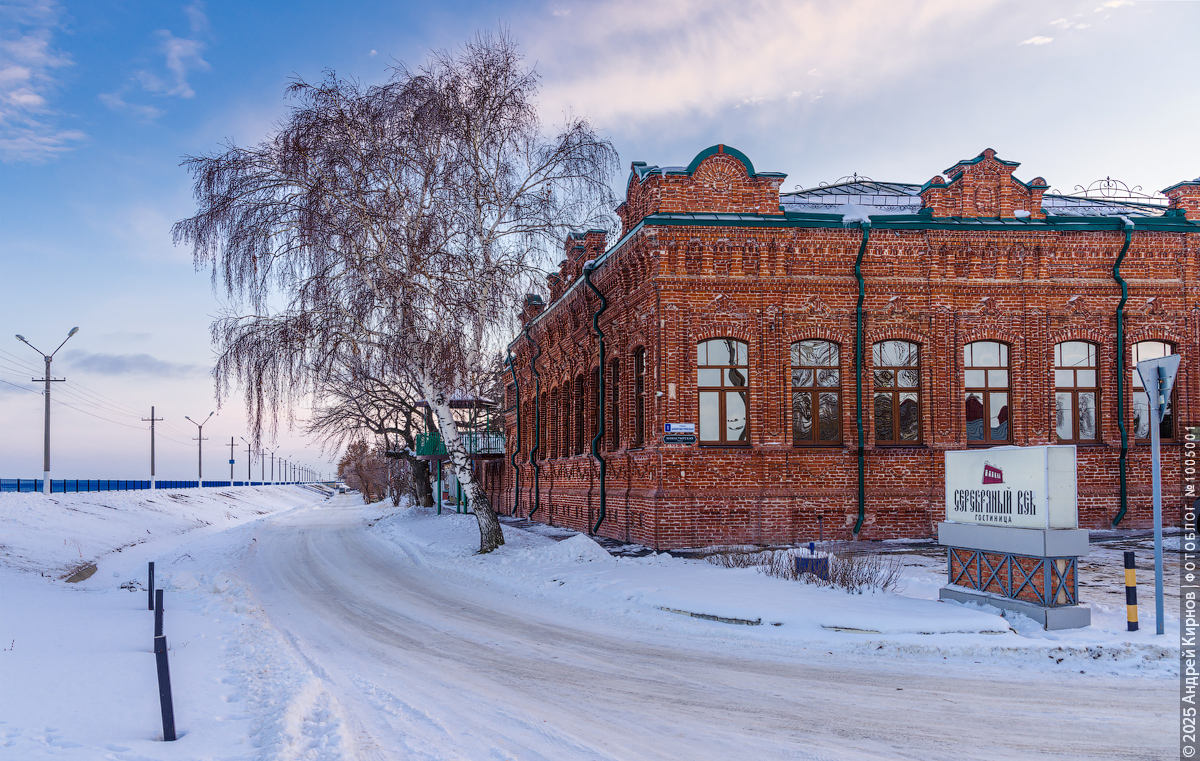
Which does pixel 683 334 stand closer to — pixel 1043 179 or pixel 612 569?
pixel 612 569

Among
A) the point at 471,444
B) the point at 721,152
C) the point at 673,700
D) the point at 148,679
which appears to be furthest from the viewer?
the point at 471,444

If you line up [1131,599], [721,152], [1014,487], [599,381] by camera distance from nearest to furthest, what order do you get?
[1131,599]
[1014,487]
[721,152]
[599,381]

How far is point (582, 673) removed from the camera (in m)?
8.61

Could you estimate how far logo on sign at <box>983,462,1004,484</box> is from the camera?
10.8 metres

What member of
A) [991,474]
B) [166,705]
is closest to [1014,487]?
[991,474]

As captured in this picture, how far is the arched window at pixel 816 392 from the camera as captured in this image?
1897 centimetres

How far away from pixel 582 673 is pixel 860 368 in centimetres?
1260

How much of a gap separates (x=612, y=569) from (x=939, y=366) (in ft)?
31.4

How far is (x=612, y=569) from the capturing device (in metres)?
15.4

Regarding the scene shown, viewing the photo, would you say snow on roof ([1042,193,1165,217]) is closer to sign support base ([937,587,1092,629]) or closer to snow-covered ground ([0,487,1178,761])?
snow-covered ground ([0,487,1178,761])

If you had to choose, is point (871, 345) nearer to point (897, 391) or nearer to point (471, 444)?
point (897, 391)

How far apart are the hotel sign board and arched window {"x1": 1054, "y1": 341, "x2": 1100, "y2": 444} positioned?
9.85 meters

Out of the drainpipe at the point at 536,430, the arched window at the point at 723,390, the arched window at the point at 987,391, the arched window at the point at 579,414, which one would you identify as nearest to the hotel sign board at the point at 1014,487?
the arched window at the point at 723,390

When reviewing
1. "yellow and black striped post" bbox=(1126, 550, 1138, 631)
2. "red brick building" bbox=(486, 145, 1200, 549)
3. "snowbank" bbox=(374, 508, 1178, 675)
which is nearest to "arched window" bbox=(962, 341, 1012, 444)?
"red brick building" bbox=(486, 145, 1200, 549)
